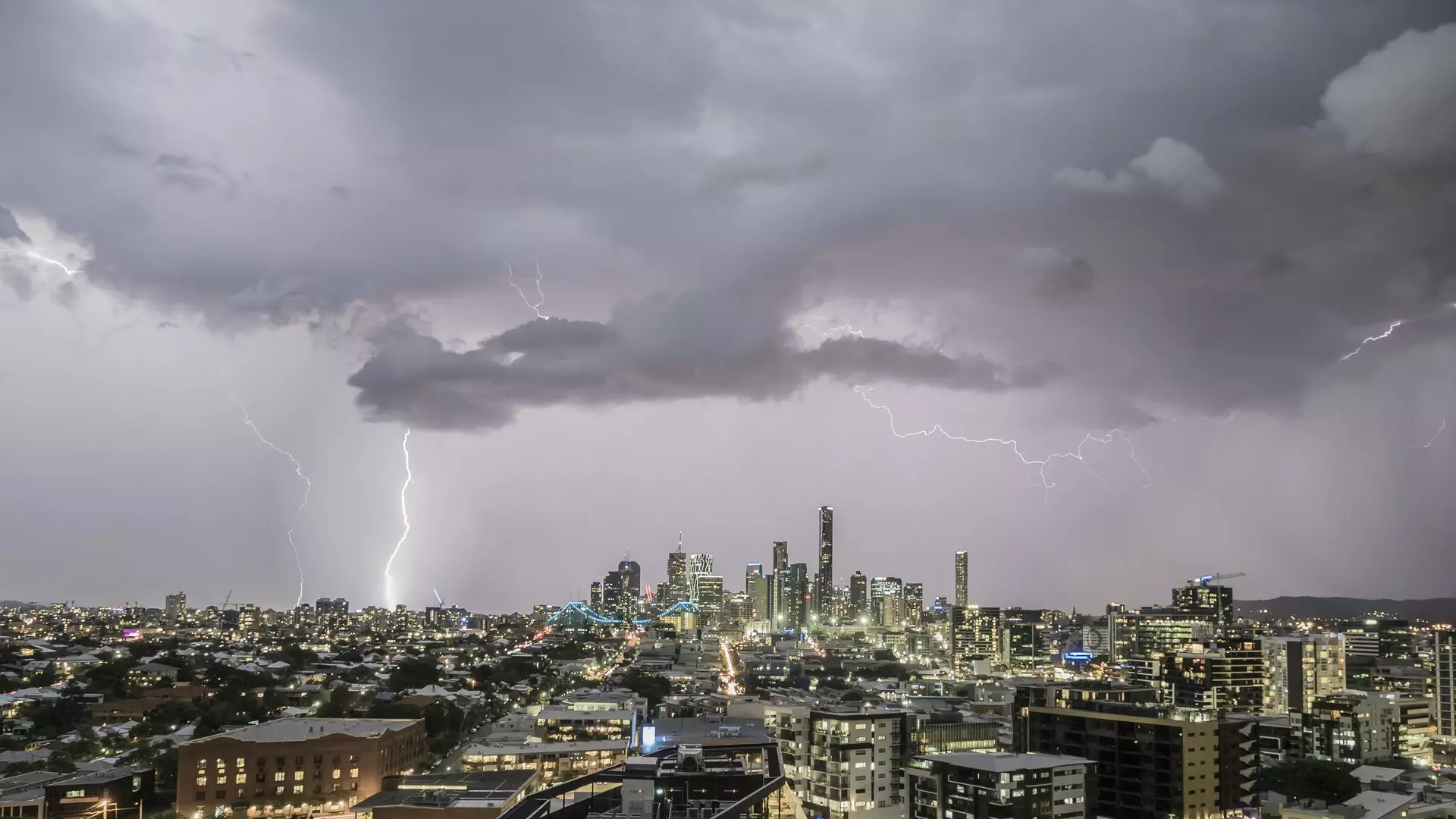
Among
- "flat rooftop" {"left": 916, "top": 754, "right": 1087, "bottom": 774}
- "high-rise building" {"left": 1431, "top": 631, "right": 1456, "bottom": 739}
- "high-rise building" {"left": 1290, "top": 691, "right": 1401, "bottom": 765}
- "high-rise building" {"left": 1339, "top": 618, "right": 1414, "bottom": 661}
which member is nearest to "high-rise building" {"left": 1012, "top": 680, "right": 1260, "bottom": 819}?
"flat rooftop" {"left": 916, "top": 754, "right": 1087, "bottom": 774}

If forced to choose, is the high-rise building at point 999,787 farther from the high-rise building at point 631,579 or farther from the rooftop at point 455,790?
the high-rise building at point 631,579

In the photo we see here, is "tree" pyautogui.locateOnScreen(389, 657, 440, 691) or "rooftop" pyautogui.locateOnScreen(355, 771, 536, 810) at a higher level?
"rooftop" pyautogui.locateOnScreen(355, 771, 536, 810)

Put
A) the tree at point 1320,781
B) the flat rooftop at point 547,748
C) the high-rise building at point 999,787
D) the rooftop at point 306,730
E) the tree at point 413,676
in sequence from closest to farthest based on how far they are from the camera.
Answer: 1. the high-rise building at point 999,787
2. the tree at point 1320,781
3. the rooftop at point 306,730
4. the flat rooftop at point 547,748
5. the tree at point 413,676

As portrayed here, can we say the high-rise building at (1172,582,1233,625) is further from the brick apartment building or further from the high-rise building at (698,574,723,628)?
the brick apartment building

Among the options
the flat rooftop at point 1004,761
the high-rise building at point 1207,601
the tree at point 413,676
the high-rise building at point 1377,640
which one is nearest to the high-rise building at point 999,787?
the flat rooftop at point 1004,761

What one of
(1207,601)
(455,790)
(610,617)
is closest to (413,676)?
(455,790)

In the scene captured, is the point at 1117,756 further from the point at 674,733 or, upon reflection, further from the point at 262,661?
the point at 262,661
